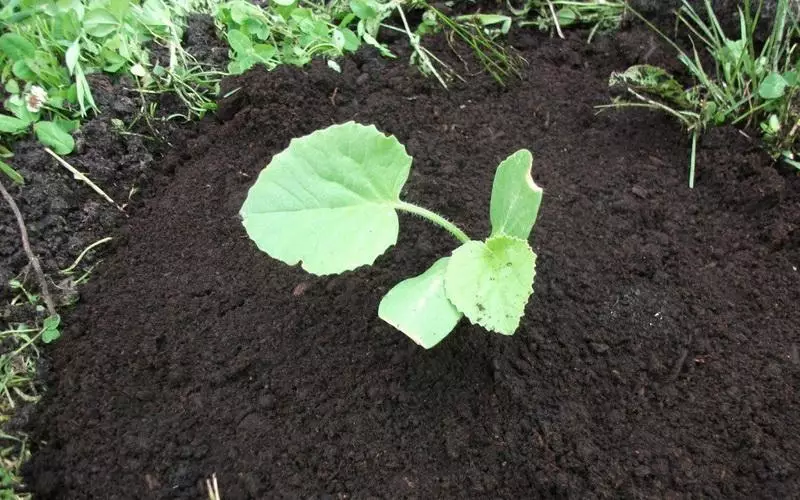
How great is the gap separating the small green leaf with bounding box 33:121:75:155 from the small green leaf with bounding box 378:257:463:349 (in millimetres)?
1106

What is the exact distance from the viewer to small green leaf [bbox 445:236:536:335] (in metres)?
1.24

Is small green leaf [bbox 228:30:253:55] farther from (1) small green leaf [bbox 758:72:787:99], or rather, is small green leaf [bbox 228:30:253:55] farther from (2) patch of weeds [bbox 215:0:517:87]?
(1) small green leaf [bbox 758:72:787:99]

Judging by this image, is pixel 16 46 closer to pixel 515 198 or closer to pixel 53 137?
pixel 53 137

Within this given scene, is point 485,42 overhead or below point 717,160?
overhead

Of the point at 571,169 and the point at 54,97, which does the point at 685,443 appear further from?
the point at 54,97

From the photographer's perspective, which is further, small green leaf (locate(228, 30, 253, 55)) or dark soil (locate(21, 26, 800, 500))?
small green leaf (locate(228, 30, 253, 55))

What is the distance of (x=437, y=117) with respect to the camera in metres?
1.88

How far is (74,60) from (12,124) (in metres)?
0.25

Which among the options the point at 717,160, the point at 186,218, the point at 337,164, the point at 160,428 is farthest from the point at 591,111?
the point at 160,428

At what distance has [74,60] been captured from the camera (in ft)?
6.07

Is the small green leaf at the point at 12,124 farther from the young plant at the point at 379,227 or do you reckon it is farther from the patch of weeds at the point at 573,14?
the patch of weeds at the point at 573,14

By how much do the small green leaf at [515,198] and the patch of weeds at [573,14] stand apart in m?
1.04

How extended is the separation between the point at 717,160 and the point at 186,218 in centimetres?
144

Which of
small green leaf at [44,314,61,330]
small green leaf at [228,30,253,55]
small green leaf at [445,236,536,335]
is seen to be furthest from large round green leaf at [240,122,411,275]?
small green leaf at [228,30,253,55]
